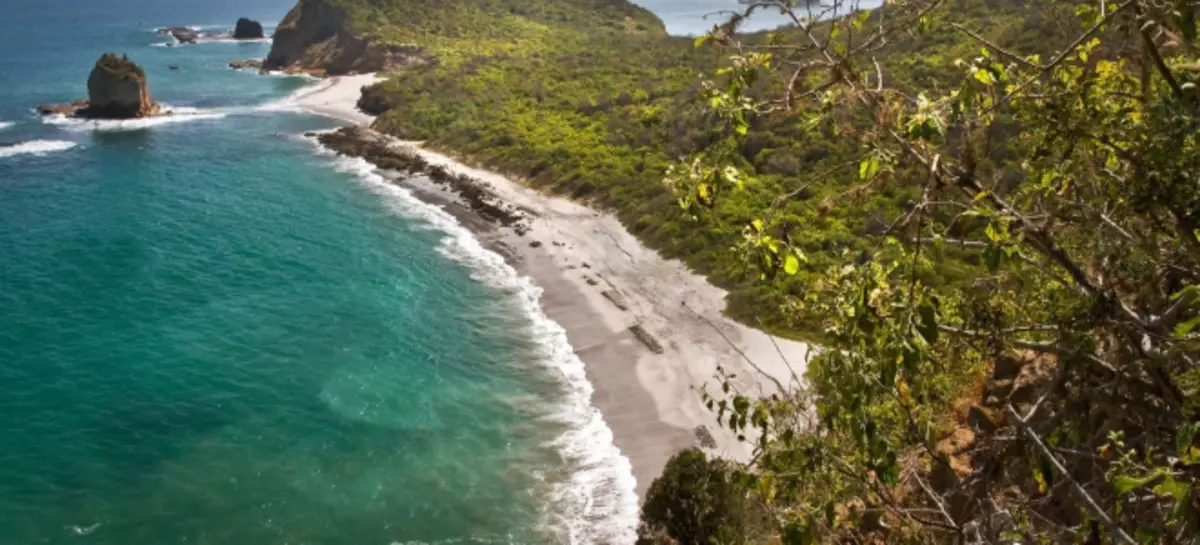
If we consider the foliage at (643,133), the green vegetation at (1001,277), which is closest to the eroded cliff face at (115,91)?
the foliage at (643,133)

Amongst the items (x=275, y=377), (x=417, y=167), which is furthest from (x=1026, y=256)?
(x=417, y=167)

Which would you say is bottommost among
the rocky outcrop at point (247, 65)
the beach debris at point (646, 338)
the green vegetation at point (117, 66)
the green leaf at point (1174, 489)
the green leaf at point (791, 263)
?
the beach debris at point (646, 338)

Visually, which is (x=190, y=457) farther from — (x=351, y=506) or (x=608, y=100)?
(x=608, y=100)

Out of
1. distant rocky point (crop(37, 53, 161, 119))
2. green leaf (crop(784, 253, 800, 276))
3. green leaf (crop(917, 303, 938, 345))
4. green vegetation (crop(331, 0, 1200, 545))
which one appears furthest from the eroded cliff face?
green leaf (crop(917, 303, 938, 345))

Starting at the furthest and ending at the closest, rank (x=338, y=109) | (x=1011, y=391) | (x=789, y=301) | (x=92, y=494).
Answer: (x=338, y=109) < (x=92, y=494) < (x=1011, y=391) < (x=789, y=301)

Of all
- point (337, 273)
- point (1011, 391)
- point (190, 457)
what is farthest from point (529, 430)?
point (337, 273)

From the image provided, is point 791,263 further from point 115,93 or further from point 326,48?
point 326,48

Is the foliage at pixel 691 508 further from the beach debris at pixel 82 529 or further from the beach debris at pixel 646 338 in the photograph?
the beach debris at pixel 82 529
